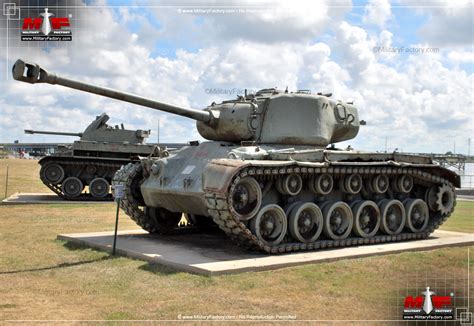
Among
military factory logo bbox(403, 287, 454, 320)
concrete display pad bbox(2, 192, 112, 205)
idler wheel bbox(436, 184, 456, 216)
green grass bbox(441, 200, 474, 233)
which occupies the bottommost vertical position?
military factory logo bbox(403, 287, 454, 320)

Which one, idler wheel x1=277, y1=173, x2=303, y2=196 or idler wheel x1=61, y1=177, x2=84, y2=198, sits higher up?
idler wheel x1=277, y1=173, x2=303, y2=196

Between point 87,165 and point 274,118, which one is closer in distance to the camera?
point 274,118

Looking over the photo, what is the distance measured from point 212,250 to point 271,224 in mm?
1347

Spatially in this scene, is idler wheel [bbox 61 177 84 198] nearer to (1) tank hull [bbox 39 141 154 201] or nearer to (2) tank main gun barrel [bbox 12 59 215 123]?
(1) tank hull [bbox 39 141 154 201]

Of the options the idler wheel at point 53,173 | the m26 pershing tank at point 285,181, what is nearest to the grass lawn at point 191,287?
the m26 pershing tank at point 285,181

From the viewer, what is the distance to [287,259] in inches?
445

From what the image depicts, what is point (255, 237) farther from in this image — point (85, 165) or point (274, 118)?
point (85, 165)

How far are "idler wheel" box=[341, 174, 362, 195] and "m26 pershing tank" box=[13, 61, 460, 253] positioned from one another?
0.08 feet

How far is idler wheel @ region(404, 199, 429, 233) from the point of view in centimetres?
1493

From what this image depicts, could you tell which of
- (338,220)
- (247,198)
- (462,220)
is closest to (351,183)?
Answer: (338,220)

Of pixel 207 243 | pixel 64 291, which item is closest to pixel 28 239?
pixel 207 243

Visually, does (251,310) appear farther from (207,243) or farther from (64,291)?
(207,243)

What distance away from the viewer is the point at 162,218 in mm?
15297

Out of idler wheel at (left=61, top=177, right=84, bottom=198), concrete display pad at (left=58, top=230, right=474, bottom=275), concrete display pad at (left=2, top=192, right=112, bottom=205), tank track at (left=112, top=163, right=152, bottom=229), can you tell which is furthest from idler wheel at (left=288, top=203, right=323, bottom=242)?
idler wheel at (left=61, top=177, right=84, bottom=198)
